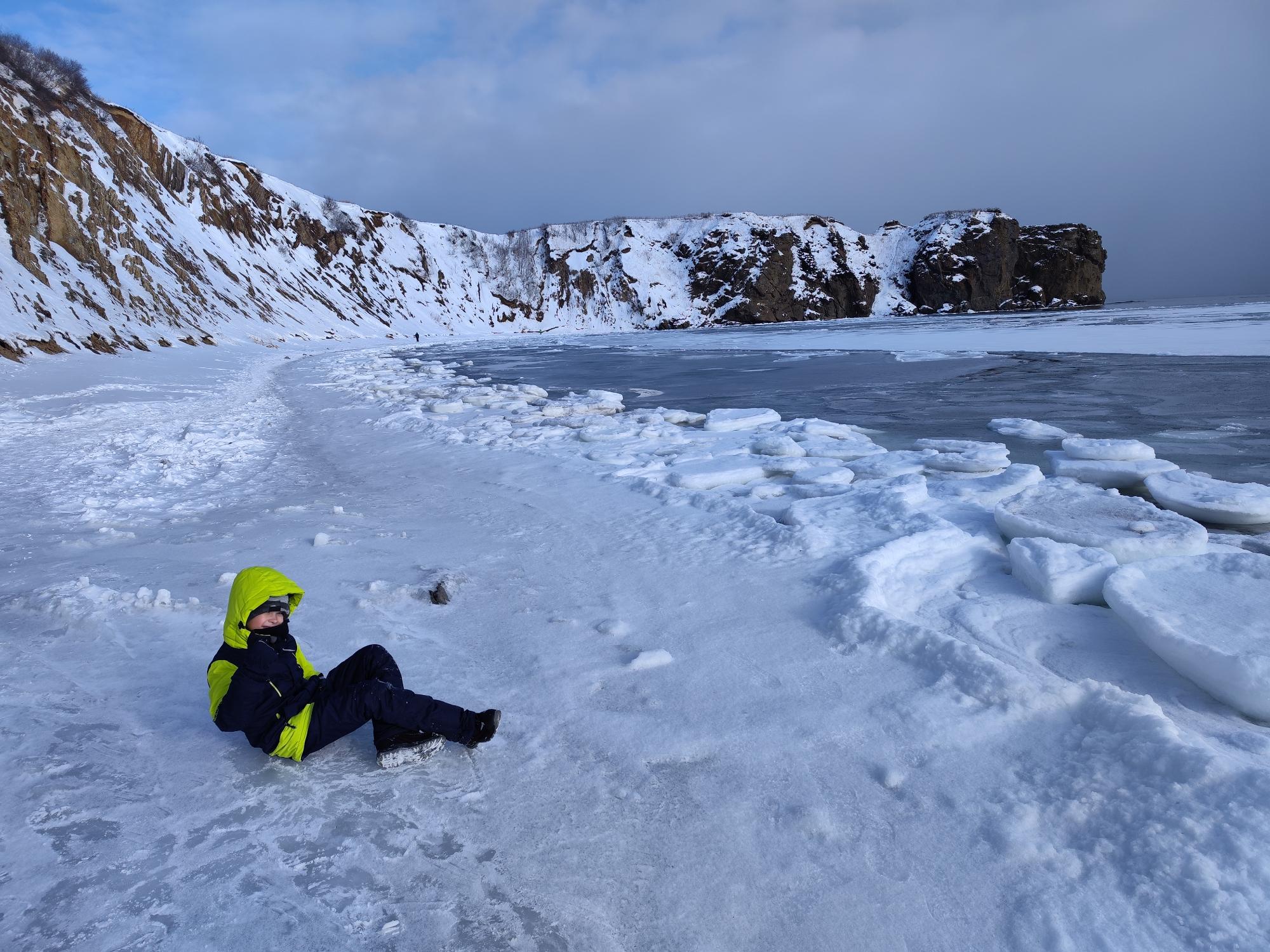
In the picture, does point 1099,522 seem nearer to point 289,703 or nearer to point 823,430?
point 823,430

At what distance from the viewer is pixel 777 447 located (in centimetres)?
643

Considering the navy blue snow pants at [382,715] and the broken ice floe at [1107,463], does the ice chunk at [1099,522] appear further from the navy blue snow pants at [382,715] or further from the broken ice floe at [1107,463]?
the navy blue snow pants at [382,715]

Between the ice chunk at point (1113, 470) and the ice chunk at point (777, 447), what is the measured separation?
205 centimetres

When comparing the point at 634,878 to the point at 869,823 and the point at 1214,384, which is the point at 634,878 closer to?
the point at 869,823

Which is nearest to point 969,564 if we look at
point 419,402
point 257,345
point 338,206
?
point 419,402

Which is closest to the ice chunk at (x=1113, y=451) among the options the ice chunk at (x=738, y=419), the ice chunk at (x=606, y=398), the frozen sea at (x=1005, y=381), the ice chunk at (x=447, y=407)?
the frozen sea at (x=1005, y=381)

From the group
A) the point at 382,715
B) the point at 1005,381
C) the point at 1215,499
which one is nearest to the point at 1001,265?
the point at 1005,381

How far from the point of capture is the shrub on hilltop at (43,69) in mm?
25484

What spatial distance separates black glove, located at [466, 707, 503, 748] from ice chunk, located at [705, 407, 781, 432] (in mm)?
5911

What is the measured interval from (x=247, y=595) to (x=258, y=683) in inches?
11.4

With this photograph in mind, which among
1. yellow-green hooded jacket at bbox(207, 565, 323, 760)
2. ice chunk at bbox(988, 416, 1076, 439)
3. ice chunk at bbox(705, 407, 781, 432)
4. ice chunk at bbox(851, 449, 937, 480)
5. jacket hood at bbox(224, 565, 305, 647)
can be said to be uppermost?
jacket hood at bbox(224, 565, 305, 647)

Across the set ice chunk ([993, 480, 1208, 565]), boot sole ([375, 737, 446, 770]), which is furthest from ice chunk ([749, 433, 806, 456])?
boot sole ([375, 737, 446, 770])

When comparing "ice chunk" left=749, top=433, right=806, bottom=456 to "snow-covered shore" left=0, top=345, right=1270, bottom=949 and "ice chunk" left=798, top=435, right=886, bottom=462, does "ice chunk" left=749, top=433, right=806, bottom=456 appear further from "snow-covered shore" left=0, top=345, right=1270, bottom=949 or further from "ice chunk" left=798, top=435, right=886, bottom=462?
"snow-covered shore" left=0, top=345, right=1270, bottom=949

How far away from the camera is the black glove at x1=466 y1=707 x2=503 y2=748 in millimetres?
2311
